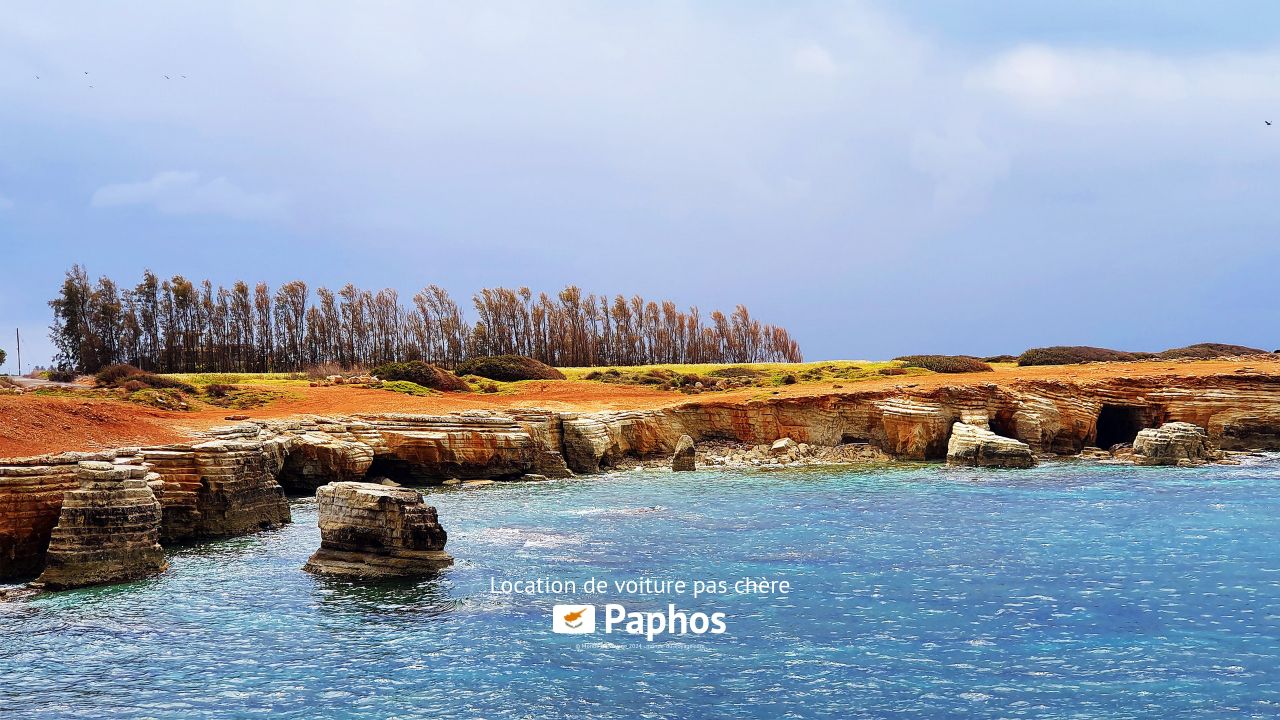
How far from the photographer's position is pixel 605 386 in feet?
193

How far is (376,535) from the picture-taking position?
1950 centimetres

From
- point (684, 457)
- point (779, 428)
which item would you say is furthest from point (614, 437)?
point (779, 428)

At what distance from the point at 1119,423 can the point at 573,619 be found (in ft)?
130

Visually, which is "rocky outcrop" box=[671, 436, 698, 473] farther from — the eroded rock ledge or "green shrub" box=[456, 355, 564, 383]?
"green shrub" box=[456, 355, 564, 383]

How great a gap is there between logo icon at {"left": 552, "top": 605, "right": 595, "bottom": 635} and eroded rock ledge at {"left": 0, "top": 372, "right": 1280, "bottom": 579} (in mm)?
16600

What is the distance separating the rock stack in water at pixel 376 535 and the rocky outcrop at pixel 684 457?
2204 cm

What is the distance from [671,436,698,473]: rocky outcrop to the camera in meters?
40.9

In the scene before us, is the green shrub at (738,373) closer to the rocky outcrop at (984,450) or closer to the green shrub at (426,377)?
the green shrub at (426,377)

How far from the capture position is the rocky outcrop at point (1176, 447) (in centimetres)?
3800

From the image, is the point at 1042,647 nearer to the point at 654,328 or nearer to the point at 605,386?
the point at 605,386

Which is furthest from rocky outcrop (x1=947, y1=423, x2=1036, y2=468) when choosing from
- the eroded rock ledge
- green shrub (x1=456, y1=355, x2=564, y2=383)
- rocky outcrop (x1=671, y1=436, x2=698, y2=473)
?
green shrub (x1=456, y1=355, x2=564, y2=383)

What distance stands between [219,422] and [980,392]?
34330 millimetres

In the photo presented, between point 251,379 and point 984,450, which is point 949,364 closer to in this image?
point 984,450

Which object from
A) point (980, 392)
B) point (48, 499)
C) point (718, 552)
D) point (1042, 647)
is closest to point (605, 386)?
point (980, 392)
